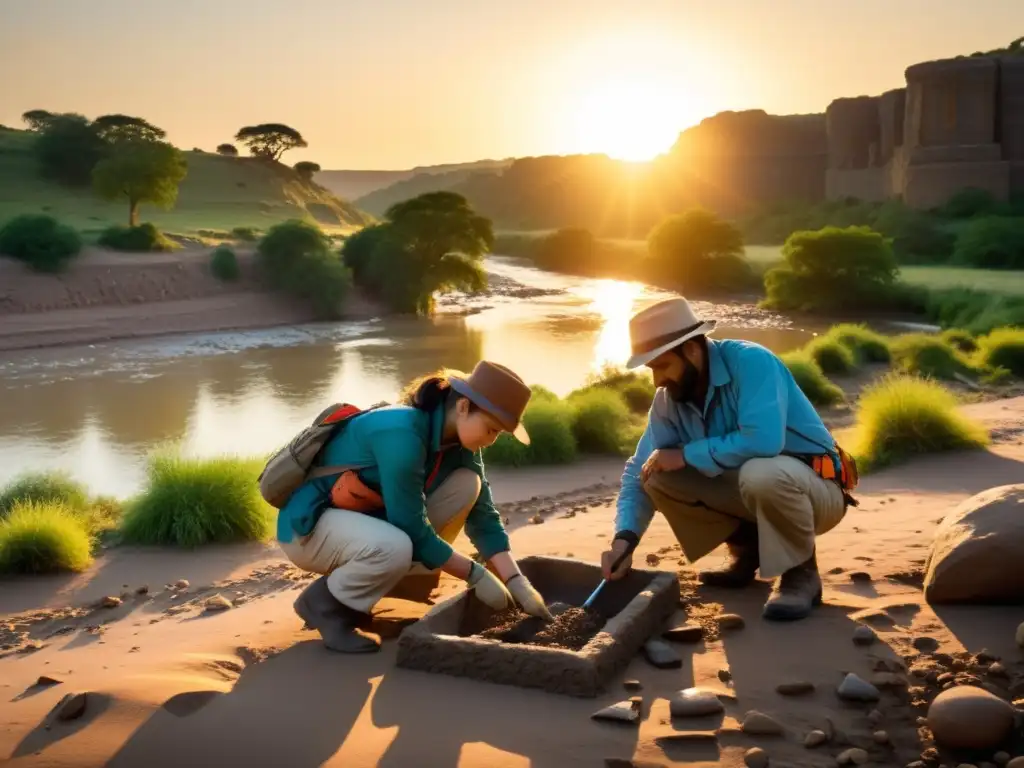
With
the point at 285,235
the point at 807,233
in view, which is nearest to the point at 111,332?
the point at 285,235

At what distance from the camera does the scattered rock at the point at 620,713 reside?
10.0 feet

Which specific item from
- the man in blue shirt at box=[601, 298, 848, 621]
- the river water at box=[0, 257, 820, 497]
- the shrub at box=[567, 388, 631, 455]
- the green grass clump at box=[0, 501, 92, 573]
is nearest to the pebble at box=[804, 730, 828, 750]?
the man in blue shirt at box=[601, 298, 848, 621]

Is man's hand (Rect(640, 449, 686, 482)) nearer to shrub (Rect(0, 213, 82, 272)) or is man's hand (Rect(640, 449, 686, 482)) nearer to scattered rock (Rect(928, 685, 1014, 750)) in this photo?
scattered rock (Rect(928, 685, 1014, 750))

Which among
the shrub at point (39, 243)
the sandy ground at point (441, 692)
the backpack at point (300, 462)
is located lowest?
the sandy ground at point (441, 692)

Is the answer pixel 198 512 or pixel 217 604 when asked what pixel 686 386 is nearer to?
pixel 217 604

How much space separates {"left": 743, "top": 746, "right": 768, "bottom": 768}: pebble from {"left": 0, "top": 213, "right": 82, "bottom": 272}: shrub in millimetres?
30186

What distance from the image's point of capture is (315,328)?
30031 mm

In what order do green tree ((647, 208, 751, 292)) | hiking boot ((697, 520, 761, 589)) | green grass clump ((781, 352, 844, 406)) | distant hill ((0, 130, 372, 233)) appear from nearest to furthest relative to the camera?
hiking boot ((697, 520, 761, 589)) < green grass clump ((781, 352, 844, 406)) < green tree ((647, 208, 751, 292)) < distant hill ((0, 130, 372, 233))

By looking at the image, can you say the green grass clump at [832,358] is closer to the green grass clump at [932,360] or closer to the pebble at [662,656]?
the green grass clump at [932,360]

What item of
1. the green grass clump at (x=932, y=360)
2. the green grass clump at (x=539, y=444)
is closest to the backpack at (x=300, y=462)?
the green grass clump at (x=539, y=444)

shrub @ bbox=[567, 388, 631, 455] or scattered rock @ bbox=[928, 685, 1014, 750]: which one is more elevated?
scattered rock @ bbox=[928, 685, 1014, 750]

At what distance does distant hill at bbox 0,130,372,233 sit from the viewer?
45031mm

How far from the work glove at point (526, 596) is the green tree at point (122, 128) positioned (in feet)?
179

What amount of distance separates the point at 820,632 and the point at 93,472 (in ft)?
34.1
